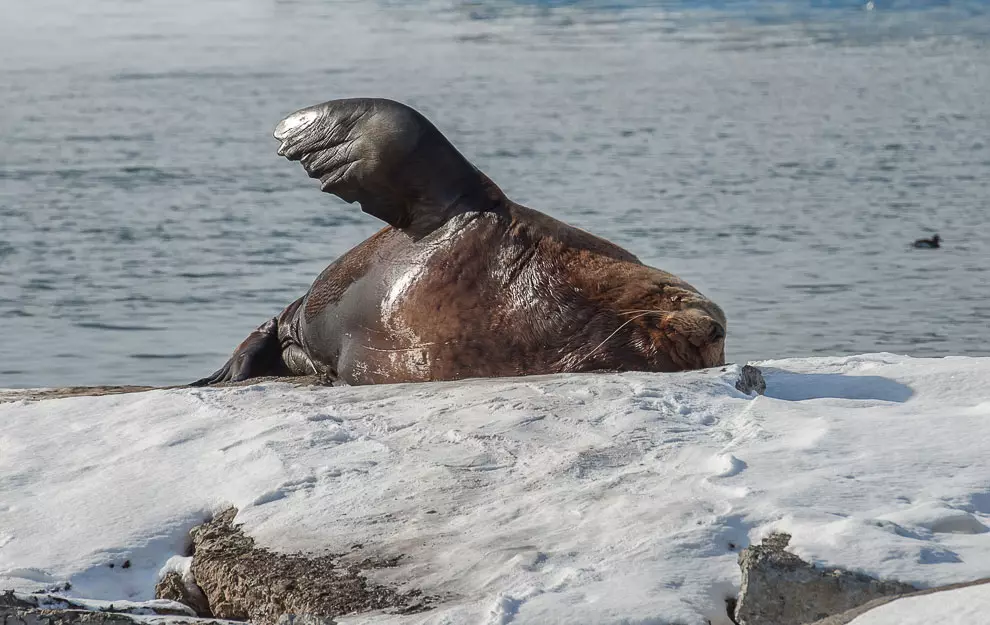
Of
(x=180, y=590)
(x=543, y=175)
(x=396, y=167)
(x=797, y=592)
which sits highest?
(x=396, y=167)

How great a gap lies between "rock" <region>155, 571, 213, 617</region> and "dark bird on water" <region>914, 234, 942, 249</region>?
32.2 ft

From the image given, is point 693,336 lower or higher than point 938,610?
lower

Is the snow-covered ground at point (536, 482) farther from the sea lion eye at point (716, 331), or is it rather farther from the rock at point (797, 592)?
the sea lion eye at point (716, 331)

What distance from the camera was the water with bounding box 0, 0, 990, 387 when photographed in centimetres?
1022

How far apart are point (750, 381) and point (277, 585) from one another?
200 centimetres

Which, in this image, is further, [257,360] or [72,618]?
[257,360]

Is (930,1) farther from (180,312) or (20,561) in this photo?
(20,561)

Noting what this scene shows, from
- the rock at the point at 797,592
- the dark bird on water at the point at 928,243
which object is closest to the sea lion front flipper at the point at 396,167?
the rock at the point at 797,592

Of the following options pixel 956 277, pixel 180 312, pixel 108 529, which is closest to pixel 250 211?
pixel 180 312

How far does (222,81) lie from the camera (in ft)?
91.8

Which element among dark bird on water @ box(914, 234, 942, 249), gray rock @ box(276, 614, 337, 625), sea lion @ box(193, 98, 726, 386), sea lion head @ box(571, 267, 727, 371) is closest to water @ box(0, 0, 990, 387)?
dark bird on water @ box(914, 234, 942, 249)

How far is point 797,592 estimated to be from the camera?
3.26 metres

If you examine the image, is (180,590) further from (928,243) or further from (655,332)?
(928,243)

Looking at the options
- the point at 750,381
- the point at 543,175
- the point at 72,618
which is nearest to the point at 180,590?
the point at 72,618
